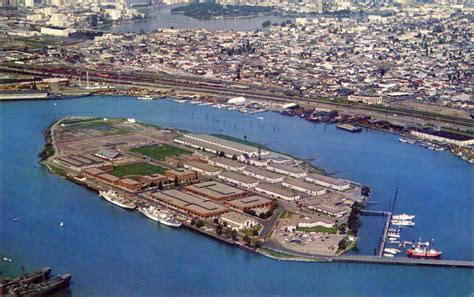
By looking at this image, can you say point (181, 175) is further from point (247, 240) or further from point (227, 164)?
point (247, 240)

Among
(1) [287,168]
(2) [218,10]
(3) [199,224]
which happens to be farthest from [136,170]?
(2) [218,10]

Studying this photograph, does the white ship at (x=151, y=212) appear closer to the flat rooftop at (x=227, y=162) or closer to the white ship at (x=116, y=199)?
the white ship at (x=116, y=199)

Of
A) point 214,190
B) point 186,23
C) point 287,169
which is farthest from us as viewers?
point 186,23

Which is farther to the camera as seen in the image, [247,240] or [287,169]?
[287,169]

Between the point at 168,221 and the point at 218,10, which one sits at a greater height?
the point at 218,10

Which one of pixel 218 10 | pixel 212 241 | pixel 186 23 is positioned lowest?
pixel 212 241

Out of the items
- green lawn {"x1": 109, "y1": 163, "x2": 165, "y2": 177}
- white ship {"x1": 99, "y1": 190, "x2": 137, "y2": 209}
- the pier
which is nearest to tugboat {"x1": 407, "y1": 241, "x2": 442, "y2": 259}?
the pier

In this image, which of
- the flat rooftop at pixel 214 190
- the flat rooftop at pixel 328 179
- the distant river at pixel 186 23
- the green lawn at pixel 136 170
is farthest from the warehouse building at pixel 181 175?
the distant river at pixel 186 23
